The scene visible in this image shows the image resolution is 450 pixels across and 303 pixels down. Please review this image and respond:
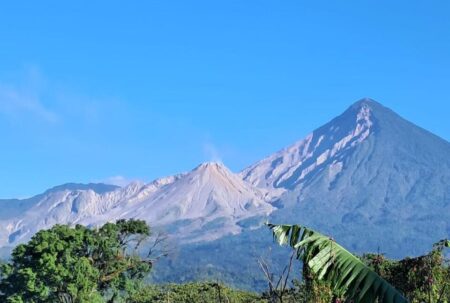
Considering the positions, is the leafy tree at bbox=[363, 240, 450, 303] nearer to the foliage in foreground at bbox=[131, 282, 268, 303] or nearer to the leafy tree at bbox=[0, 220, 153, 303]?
the leafy tree at bbox=[0, 220, 153, 303]

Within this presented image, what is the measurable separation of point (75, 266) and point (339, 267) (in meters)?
37.0

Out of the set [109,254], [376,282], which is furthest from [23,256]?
[376,282]

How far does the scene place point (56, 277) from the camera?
4422 centimetres

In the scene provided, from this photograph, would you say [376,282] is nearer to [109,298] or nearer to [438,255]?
[438,255]

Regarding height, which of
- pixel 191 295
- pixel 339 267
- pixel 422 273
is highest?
pixel 191 295

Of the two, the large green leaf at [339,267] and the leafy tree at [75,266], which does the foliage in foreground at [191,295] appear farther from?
the large green leaf at [339,267]

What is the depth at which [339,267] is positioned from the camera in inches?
357

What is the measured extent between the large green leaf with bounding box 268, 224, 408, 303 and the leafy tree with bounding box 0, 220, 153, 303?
35.2 meters

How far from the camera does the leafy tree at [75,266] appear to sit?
1747 inches

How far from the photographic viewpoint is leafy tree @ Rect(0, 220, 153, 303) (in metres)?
44.4

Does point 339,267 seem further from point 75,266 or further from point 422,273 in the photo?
point 75,266

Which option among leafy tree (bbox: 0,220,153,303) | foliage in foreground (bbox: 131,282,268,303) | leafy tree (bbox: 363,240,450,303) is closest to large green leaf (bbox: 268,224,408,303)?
leafy tree (bbox: 363,240,450,303)

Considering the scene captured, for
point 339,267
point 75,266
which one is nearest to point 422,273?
point 339,267

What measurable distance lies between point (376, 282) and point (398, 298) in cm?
29
